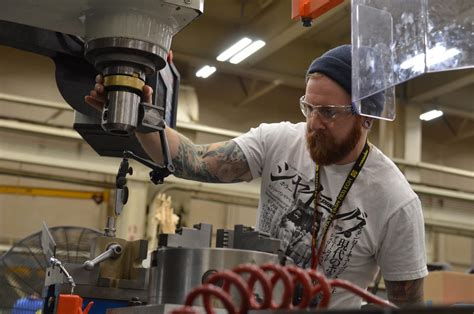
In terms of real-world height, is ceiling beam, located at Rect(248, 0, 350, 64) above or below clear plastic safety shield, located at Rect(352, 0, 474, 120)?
above

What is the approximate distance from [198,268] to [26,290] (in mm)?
999

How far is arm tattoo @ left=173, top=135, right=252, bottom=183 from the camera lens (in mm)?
1599

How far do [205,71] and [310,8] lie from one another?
3887 millimetres

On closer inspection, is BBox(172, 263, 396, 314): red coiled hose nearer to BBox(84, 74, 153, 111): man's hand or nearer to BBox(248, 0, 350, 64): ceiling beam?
BBox(84, 74, 153, 111): man's hand

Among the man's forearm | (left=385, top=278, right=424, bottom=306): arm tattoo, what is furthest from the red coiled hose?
(left=385, top=278, right=424, bottom=306): arm tattoo

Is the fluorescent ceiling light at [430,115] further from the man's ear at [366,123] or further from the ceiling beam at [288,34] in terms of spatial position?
the man's ear at [366,123]

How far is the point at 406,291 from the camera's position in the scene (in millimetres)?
1528

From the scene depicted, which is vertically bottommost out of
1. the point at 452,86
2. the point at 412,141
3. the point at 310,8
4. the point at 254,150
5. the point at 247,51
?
the point at 254,150

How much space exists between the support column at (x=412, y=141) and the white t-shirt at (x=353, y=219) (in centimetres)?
414

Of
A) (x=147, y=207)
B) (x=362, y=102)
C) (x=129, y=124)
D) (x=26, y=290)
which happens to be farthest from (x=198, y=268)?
(x=147, y=207)

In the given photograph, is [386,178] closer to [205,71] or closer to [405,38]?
[405,38]

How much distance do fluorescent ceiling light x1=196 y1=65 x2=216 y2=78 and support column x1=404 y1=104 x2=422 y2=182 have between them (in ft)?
5.29

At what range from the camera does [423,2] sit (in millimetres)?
1473

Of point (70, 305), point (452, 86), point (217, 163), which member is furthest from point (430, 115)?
point (70, 305)
